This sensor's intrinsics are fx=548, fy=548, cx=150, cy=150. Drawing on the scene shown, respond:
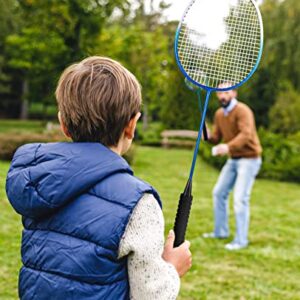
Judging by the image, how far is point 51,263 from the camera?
1.71 meters

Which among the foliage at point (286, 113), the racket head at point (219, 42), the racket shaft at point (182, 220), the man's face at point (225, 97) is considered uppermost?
the racket head at point (219, 42)

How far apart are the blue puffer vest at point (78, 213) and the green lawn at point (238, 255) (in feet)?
8.60

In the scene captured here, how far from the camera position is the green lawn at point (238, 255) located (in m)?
4.64

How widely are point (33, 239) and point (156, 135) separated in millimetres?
19404

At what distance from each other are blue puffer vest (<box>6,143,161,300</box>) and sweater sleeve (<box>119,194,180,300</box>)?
29 mm

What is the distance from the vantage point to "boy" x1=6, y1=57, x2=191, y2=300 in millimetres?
1654

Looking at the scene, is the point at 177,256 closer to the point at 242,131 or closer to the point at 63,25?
the point at 242,131

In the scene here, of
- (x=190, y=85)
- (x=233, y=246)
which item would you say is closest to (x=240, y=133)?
(x=233, y=246)

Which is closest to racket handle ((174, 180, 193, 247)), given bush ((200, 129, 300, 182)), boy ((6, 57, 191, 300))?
boy ((6, 57, 191, 300))

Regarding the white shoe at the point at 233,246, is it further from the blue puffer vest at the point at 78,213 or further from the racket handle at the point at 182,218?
the blue puffer vest at the point at 78,213

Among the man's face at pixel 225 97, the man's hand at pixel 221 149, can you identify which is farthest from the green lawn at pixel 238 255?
the man's face at pixel 225 97

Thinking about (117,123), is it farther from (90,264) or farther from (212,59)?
(212,59)

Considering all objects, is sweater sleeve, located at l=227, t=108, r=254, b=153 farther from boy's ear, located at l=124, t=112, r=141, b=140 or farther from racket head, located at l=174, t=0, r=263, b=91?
boy's ear, located at l=124, t=112, r=141, b=140

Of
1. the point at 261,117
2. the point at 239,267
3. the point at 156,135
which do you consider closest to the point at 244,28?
the point at 239,267
